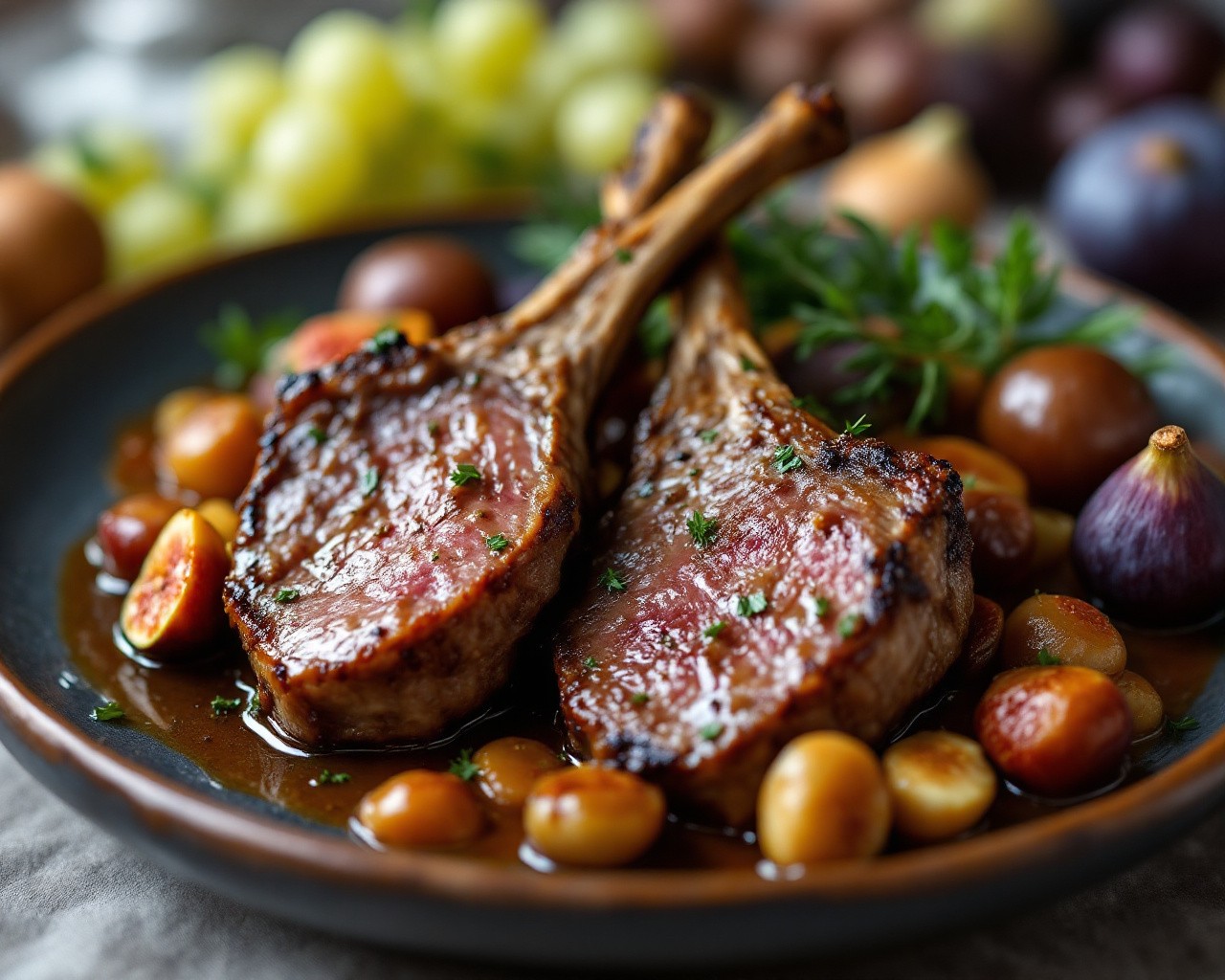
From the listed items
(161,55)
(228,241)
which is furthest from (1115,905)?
(161,55)

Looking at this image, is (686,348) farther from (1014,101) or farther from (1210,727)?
(1014,101)

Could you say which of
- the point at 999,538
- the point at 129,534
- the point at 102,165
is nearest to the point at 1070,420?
the point at 999,538

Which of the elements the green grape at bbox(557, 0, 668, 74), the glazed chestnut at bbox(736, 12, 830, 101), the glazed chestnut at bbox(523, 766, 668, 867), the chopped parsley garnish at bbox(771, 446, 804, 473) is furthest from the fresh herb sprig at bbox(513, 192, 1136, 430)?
the glazed chestnut at bbox(736, 12, 830, 101)

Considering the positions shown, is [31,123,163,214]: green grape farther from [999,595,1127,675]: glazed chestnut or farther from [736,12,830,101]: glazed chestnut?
[999,595,1127,675]: glazed chestnut

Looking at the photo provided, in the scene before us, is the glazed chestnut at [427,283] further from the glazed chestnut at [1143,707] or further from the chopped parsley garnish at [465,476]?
the glazed chestnut at [1143,707]

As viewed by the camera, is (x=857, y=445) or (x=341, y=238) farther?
(x=341, y=238)

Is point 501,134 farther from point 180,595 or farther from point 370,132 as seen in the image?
point 180,595

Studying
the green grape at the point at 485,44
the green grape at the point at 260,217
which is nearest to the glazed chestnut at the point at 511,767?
the green grape at the point at 260,217
